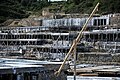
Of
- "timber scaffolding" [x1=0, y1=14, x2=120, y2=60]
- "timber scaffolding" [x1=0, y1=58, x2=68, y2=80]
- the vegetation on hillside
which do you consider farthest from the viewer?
the vegetation on hillside

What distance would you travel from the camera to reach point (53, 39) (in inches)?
2306

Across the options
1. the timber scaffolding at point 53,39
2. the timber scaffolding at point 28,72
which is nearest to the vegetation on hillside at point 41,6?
the timber scaffolding at point 53,39

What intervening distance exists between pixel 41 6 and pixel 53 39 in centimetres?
4533

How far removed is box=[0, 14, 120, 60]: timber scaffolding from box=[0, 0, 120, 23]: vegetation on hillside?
13211 millimetres

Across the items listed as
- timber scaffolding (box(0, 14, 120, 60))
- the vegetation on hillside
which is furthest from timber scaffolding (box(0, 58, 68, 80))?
the vegetation on hillside

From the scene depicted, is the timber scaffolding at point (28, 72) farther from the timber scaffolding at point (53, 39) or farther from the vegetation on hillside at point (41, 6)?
the vegetation on hillside at point (41, 6)

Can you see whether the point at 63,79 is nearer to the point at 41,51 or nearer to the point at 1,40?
the point at 41,51

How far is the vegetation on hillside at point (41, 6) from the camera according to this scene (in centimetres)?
7762

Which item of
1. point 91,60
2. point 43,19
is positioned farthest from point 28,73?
point 43,19

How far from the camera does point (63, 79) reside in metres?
24.0

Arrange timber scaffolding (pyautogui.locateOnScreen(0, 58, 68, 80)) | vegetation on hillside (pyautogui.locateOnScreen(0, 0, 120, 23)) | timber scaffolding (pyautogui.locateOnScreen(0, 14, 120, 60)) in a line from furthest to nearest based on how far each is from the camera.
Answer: vegetation on hillside (pyautogui.locateOnScreen(0, 0, 120, 23)) → timber scaffolding (pyautogui.locateOnScreen(0, 14, 120, 60)) → timber scaffolding (pyautogui.locateOnScreen(0, 58, 68, 80))

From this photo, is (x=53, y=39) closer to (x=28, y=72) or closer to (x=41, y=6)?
(x=28, y=72)

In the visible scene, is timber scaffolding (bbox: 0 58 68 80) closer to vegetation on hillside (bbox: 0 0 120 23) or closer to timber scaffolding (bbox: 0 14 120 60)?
timber scaffolding (bbox: 0 14 120 60)

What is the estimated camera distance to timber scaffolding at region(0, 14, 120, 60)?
52781mm
